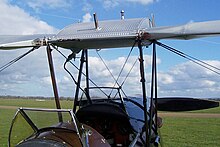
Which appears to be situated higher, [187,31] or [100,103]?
[187,31]

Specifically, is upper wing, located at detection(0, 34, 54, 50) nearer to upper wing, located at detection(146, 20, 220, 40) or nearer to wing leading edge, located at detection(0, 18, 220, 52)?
wing leading edge, located at detection(0, 18, 220, 52)

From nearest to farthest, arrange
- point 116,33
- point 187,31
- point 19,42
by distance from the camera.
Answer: point 187,31
point 116,33
point 19,42

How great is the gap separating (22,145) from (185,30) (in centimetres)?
254

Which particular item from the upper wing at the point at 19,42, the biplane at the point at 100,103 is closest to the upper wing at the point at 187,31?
the biplane at the point at 100,103

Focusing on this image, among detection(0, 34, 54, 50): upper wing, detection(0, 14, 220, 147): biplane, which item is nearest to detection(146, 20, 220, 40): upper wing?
detection(0, 14, 220, 147): biplane

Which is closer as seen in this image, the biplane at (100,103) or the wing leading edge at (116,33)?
the biplane at (100,103)

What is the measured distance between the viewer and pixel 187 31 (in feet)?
14.9

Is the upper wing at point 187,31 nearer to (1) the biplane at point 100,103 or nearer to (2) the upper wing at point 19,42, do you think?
(1) the biplane at point 100,103

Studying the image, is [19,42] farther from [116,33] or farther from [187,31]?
[187,31]

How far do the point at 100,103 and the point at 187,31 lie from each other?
176cm

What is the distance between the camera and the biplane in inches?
153

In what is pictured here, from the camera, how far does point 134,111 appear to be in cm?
558

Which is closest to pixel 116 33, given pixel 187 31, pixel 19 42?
pixel 187 31

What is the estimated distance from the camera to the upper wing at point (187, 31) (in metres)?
4.38
